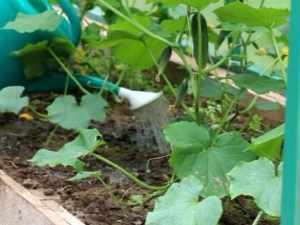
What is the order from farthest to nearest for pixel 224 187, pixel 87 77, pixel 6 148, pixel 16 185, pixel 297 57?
1. pixel 87 77
2. pixel 6 148
3. pixel 16 185
4. pixel 224 187
5. pixel 297 57

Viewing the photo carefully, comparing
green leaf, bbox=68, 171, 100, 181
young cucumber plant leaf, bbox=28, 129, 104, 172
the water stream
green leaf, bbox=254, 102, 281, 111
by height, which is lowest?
the water stream

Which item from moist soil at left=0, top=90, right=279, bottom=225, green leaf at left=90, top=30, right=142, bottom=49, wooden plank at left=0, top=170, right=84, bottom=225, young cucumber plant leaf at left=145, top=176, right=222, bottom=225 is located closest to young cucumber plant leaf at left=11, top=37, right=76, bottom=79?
moist soil at left=0, top=90, right=279, bottom=225

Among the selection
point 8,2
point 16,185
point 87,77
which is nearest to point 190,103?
point 87,77

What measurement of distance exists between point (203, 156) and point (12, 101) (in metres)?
0.59

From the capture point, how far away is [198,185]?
1.10 metres

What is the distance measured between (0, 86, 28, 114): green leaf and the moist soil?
115 mm

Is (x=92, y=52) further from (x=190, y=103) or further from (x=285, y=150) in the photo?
(x=285, y=150)

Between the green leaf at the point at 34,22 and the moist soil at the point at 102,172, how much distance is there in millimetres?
289

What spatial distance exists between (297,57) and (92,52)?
172 cm

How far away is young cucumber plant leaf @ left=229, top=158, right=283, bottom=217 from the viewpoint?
3.34 feet

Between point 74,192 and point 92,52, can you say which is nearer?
point 74,192

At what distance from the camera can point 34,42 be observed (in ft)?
6.23

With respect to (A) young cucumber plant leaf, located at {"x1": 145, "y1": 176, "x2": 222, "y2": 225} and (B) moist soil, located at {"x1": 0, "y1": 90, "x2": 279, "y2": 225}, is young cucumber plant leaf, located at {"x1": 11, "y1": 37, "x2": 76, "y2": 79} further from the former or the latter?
(A) young cucumber plant leaf, located at {"x1": 145, "y1": 176, "x2": 222, "y2": 225}

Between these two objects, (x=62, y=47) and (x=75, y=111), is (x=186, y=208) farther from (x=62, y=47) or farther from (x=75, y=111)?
(x=62, y=47)
